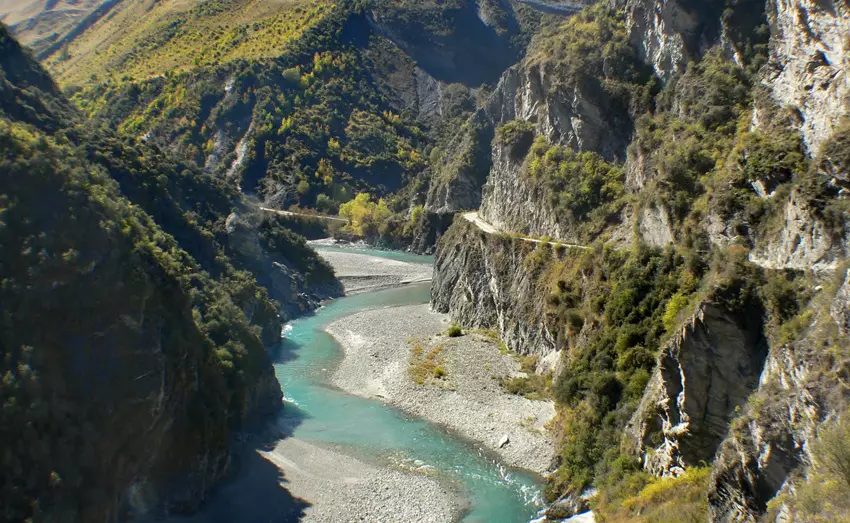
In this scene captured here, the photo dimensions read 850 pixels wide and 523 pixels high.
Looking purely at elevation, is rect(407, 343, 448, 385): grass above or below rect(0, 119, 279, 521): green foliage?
below

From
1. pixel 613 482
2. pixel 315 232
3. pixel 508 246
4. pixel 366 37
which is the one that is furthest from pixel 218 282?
pixel 366 37

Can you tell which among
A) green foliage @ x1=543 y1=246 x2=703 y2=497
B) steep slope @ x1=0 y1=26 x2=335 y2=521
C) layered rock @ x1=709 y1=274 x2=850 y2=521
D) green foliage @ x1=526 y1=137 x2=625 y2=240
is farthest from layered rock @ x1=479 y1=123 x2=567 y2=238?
layered rock @ x1=709 y1=274 x2=850 y2=521

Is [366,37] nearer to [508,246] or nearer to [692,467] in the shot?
[508,246]

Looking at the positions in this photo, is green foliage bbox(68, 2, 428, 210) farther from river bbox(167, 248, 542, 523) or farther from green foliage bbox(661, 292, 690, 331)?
green foliage bbox(661, 292, 690, 331)

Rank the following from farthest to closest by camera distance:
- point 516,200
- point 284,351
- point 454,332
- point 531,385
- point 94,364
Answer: point 516,200
point 454,332
point 284,351
point 531,385
point 94,364

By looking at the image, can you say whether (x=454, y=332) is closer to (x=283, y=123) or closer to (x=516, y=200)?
(x=516, y=200)

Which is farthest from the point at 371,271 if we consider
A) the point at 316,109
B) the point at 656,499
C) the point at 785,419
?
the point at 785,419
